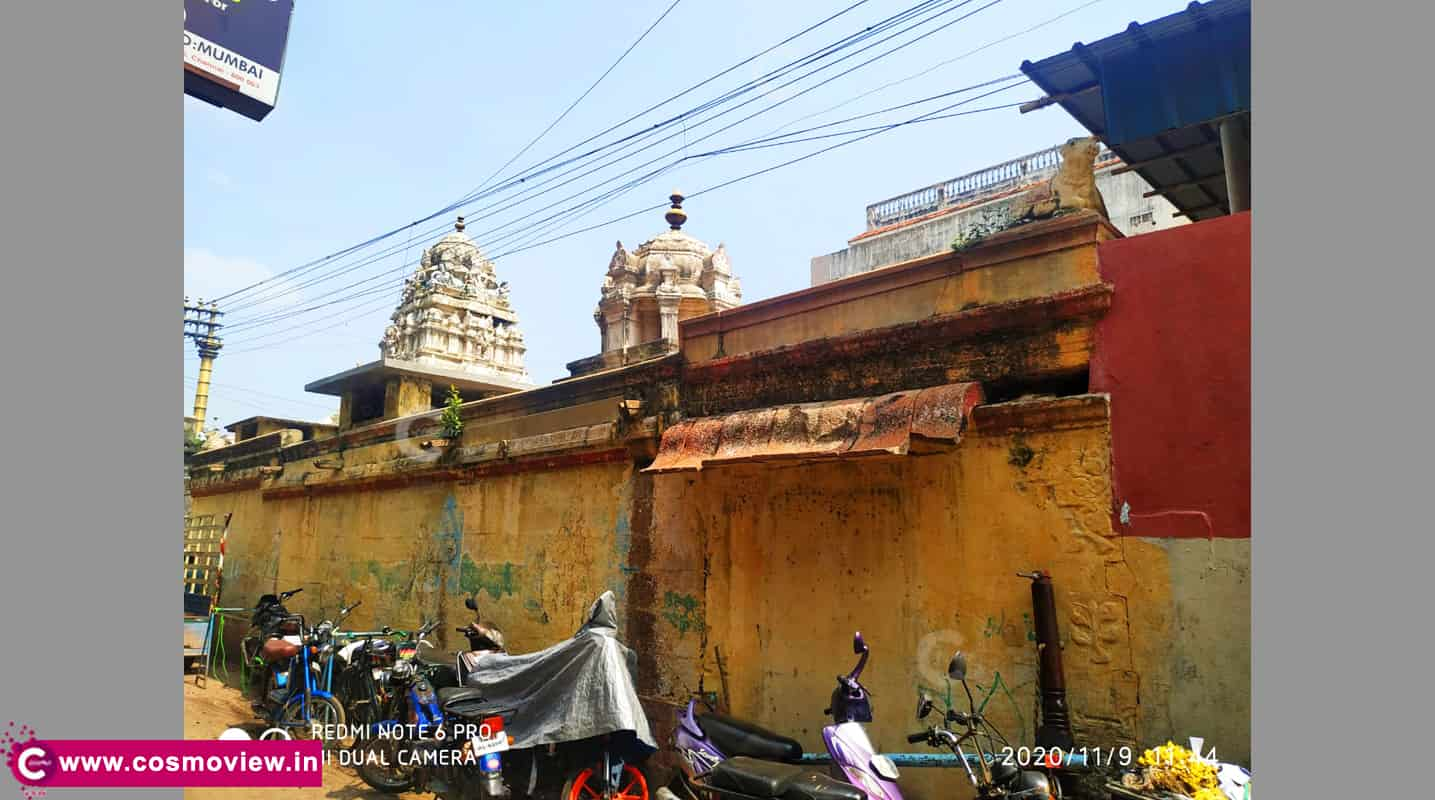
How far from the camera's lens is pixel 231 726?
9680 mm

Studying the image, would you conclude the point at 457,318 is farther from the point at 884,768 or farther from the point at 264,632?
the point at 884,768

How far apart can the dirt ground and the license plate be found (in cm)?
158

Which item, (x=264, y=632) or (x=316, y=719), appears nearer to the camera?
(x=316, y=719)

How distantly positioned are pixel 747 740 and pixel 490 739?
1.90 metres

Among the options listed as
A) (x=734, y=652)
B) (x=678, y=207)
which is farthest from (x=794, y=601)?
(x=678, y=207)

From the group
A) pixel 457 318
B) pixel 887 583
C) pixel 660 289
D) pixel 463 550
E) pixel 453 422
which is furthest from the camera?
pixel 457 318

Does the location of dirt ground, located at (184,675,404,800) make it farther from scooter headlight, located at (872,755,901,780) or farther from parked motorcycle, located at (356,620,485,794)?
scooter headlight, located at (872,755,901,780)

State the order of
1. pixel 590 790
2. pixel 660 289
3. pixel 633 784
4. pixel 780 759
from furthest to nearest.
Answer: pixel 660 289 < pixel 633 784 < pixel 590 790 < pixel 780 759

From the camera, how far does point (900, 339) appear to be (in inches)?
264

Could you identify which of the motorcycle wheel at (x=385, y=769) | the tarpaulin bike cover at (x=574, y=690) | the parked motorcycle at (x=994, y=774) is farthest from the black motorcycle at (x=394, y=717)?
the parked motorcycle at (x=994, y=774)

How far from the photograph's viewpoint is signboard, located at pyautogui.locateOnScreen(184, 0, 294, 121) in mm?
6504

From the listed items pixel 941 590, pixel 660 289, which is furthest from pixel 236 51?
pixel 660 289
